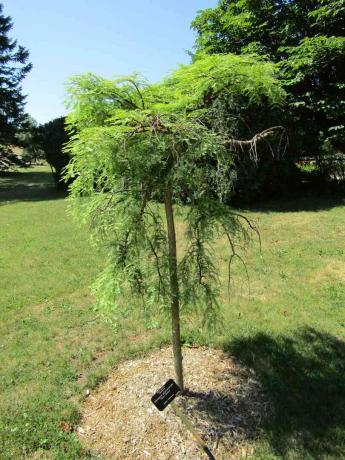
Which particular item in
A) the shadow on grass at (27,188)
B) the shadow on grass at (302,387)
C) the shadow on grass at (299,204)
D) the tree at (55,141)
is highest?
the tree at (55,141)

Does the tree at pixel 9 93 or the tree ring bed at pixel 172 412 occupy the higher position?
the tree at pixel 9 93

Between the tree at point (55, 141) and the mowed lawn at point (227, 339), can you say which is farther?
the tree at point (55, 141)

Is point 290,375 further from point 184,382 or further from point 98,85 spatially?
point 98,85

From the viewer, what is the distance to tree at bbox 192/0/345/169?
1264 centimetres

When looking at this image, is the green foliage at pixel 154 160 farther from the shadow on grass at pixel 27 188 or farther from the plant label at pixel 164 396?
the shadow on grass at pixel 27 188

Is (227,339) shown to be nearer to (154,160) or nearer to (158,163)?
(158,163)

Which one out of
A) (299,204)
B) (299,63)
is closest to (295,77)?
(299,63)

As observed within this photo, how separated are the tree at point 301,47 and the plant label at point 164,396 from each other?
11.0 m

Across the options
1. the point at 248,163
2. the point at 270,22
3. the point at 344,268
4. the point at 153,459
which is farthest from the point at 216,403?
the point at 270,22

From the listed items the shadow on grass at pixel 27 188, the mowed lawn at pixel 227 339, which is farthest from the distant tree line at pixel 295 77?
the shadow on grass at pixel 27 188

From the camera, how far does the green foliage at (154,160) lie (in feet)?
9.18

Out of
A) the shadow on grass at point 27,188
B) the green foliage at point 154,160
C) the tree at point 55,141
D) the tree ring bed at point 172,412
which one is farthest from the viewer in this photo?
the shadow on grass at point 27,188

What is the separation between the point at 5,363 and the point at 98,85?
13.8ft

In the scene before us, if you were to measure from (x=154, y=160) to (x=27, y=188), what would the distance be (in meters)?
24.3
